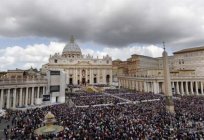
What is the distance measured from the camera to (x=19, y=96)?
4569cm

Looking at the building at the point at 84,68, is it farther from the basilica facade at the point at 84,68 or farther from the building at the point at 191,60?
the building at the point at 191,60

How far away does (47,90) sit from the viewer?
50031mm

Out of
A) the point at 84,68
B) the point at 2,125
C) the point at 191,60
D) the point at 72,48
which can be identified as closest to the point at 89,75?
the point at 84,68

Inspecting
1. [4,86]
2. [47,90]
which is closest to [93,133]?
[4,86]

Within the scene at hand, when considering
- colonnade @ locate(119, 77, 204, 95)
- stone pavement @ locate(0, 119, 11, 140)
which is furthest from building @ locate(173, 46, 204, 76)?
stone pavement @ locate(0, 119, 11, 140)

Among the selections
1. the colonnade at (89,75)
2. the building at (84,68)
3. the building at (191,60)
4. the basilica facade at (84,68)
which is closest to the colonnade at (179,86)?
the building at (191,60)

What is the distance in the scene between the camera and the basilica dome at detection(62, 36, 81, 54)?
139 m

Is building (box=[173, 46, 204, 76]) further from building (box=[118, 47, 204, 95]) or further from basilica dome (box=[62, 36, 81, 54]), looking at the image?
basilica dome (box=[62, 36, 81, 54])

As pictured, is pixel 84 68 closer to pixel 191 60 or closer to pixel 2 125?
pixel 191 60

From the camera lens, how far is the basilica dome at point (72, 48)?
138525 millimetres

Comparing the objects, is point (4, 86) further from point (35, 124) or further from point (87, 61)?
point (87, 61)

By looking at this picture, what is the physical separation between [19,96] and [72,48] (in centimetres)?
9707

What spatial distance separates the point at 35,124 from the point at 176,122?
Answer: 1564 cm

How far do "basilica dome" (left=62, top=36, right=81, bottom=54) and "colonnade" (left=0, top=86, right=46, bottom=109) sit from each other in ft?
287
